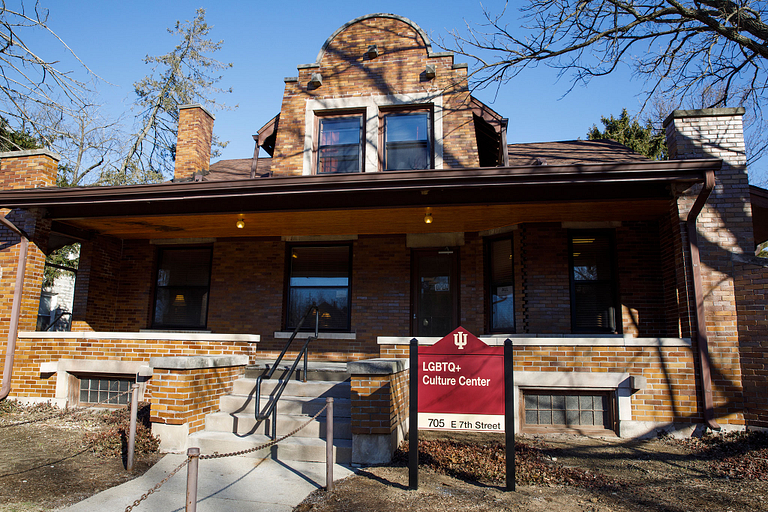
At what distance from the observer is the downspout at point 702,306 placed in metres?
6.52

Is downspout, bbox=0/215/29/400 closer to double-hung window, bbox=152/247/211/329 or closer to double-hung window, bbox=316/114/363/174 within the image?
double-hung window, bbox=152/247/211/329

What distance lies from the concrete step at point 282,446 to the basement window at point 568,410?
9.27 ft

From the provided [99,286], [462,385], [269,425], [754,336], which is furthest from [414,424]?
[99,286]

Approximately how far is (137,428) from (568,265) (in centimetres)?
710

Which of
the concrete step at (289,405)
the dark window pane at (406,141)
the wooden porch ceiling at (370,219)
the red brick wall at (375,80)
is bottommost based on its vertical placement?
the concrete step at (289,405)

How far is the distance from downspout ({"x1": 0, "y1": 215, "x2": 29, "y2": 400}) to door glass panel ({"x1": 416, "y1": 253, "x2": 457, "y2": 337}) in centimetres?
701

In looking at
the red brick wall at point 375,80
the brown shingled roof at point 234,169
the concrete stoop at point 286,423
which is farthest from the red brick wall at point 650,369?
the brown shingled roof at point 234,169

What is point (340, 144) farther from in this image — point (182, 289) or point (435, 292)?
point (182, 289)

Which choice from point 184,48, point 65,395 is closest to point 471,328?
point 65,395

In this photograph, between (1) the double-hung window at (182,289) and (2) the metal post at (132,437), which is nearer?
(2) the metal post at (132,437)

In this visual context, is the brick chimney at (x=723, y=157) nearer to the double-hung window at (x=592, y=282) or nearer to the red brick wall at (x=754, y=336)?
the red brick wall at (x=754, y=336)

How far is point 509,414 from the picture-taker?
4586 millimetres

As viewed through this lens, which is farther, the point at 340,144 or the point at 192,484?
the point at 340,144

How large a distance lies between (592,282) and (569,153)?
10.8 ft
